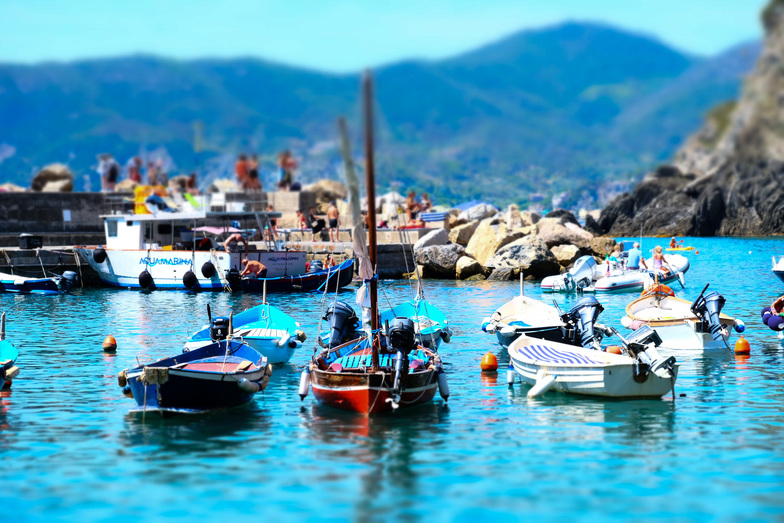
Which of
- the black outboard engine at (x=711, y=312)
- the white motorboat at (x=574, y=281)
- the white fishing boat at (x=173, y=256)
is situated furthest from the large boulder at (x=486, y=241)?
the black outboard engine at (x=711, y=312)

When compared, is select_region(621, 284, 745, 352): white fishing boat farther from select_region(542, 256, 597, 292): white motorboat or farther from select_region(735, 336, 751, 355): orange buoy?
select_region(542, 256, 597, 292): white motorboat

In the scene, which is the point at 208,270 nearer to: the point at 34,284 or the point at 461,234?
the point at 34,284

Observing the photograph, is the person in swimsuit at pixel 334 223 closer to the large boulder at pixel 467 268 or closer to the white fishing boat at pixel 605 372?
the large boulder at pixel 467 268

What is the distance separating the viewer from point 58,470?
1372 cm

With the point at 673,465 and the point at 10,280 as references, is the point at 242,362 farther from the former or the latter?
the point at 10,280

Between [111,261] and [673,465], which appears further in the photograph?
[111,261]

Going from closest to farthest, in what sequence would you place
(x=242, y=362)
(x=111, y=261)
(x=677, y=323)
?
(x=242, y=362) → (x=677, y=323) → (x=111, y=261)

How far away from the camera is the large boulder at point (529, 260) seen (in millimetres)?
48562

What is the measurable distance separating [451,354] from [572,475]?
11.5 metres

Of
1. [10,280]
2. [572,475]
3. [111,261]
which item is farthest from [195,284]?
[572,475]

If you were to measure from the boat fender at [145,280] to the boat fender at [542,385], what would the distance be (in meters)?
29.7

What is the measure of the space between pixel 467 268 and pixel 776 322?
25.4m

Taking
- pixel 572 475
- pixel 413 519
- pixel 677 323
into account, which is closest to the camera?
pixel 413 519

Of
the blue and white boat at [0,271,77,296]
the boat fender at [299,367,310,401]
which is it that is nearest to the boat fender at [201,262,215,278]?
the blue and white boat at [0,271,77,296]
